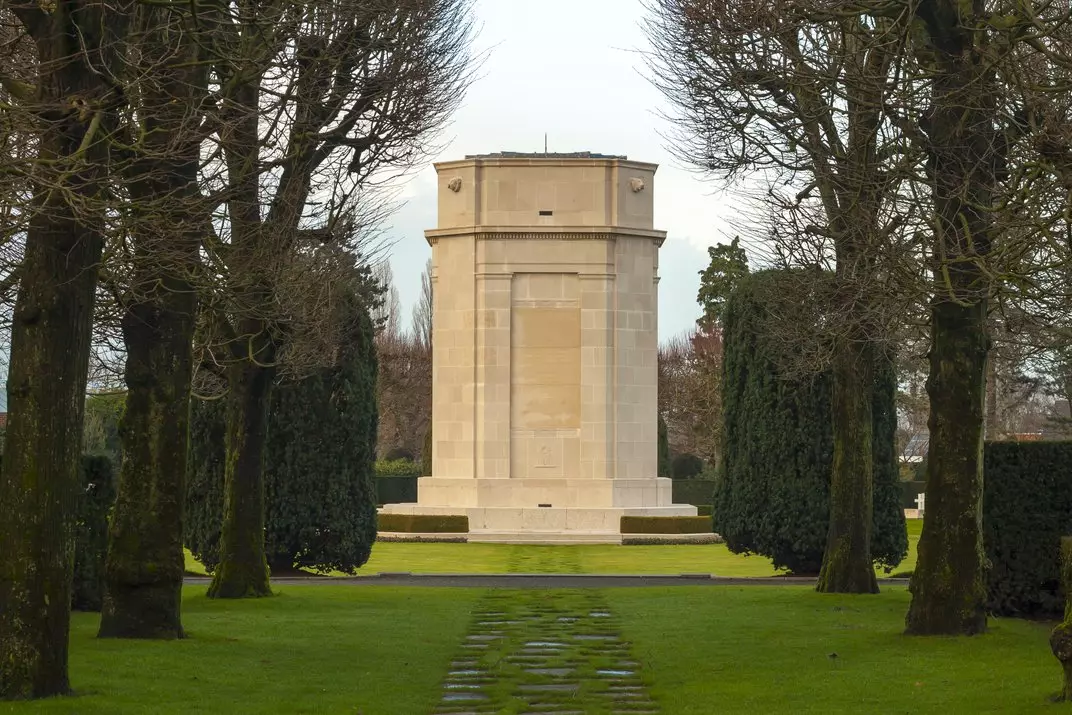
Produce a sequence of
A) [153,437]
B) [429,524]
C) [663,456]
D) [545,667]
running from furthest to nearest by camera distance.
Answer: [663,456]
[429,524]
[153,437]
[545,667]

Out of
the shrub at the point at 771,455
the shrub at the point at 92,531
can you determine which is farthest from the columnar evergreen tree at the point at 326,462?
the shrub at the point at 92,531

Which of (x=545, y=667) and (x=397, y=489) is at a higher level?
(x=397, y=489)

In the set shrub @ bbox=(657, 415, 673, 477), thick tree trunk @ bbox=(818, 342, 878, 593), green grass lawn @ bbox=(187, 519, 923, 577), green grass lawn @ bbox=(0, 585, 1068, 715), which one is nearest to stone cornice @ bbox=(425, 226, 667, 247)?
green grass lawn @ bbox=(187, 519, 923, 577)

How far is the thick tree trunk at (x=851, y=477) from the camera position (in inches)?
846

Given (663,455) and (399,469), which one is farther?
(399,469)

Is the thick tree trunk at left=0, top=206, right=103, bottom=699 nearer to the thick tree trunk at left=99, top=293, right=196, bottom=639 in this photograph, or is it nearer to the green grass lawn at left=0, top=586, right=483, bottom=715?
the green grass lawn at left=0, top=586, right=483, bottom=715

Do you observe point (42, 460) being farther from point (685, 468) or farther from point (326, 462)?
point (685, 468)

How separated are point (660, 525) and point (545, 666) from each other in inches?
1039

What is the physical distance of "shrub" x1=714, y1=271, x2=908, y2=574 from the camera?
28141 millimetres

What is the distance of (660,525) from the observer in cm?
4044

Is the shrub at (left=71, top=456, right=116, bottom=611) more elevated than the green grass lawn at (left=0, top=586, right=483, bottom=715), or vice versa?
the shrub at (left=71, top=456, right=116, bottom=611)

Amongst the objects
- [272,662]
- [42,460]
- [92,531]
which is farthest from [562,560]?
[42,460]

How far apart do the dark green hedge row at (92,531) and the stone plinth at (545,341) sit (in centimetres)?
2302

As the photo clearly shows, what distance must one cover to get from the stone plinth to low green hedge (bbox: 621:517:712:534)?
163 centimetres
